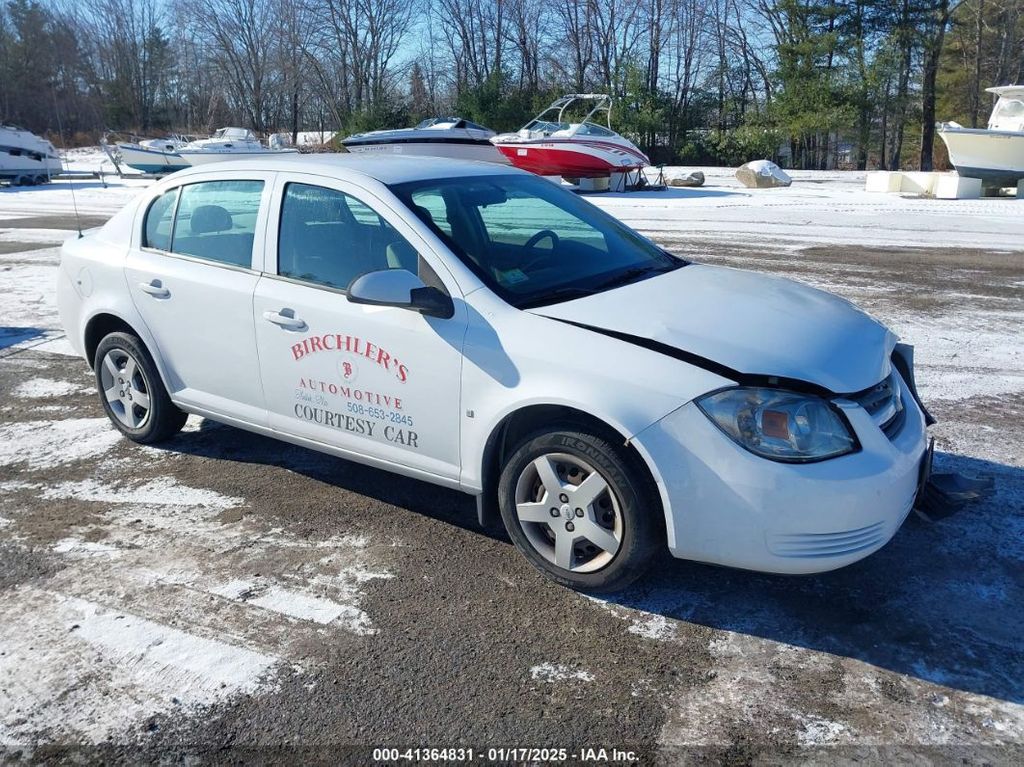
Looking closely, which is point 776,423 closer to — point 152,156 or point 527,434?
point 527,434

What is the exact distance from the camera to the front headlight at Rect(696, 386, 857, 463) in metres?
3.16

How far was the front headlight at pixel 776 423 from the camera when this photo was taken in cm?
316

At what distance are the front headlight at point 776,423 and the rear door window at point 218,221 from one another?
8.48 feet

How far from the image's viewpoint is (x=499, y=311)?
366 cm

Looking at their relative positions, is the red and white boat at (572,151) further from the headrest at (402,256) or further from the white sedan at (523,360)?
the headrest at (402,256)

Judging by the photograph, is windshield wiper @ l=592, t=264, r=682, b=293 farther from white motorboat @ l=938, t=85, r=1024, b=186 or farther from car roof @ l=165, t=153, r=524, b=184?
white motorboat @ l=938, t=85, r=1024, b=186

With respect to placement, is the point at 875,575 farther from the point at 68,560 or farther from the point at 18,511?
the point at 18,511

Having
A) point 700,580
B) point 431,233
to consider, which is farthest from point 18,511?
point 700,580

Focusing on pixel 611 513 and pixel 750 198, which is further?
pixel 750 198

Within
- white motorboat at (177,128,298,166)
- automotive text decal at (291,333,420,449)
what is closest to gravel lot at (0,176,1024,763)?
automotive text decal at (291,333,420,449)

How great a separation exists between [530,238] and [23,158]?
34.0 meters

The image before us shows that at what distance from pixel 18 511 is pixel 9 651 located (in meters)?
1.41

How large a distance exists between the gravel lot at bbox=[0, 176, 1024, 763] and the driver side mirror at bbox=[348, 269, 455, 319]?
3.72 ft

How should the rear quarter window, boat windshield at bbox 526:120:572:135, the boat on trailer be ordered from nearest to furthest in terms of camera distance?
1. the rear quarter window
2. boat windshield at bbox 526:120:572:135
3. the boat on trailer
